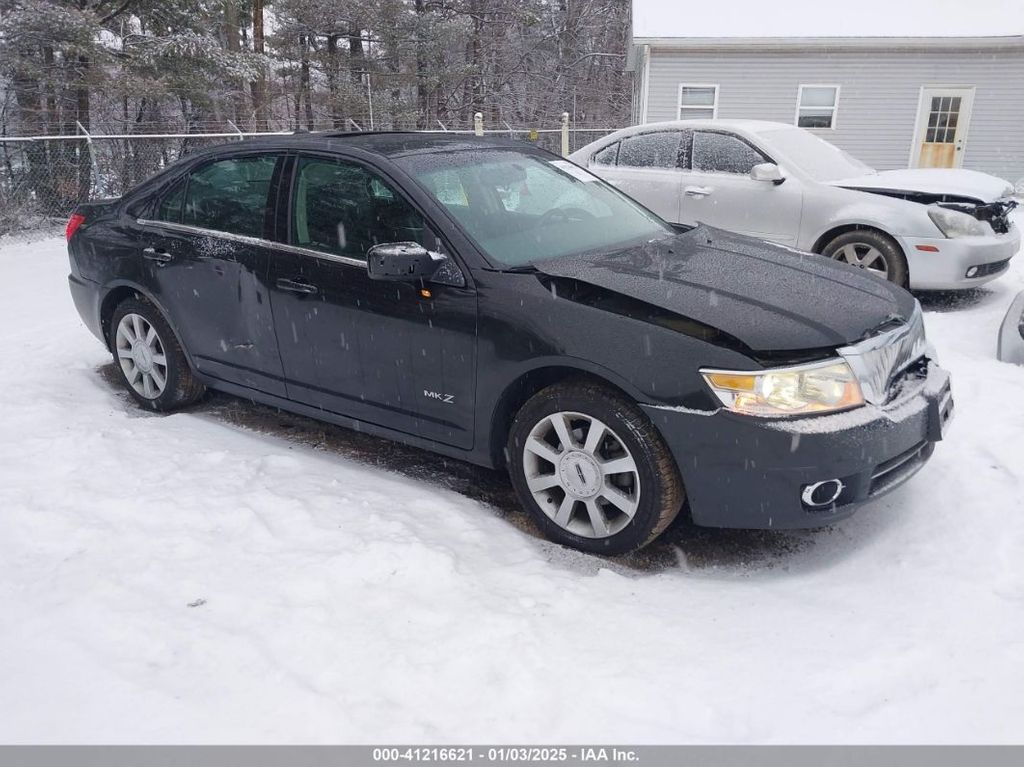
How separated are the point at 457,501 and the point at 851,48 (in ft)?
53.7

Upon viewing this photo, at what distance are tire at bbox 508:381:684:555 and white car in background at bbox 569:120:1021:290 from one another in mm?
4145

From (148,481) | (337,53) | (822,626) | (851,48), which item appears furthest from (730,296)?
(337,53)

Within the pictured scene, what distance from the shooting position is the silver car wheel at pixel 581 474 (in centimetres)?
301

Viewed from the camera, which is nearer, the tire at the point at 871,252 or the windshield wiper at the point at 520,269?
the windshield wiper at the point at 520,269

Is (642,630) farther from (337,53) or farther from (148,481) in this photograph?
(337,53)

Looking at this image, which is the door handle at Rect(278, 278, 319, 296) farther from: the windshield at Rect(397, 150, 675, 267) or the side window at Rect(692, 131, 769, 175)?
the side window at Rect(692, 131, 769, 175)

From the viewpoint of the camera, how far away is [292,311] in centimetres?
383

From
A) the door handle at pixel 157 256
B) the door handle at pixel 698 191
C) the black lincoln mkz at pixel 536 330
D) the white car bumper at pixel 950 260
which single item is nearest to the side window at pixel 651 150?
the door handle at pixel 698 191

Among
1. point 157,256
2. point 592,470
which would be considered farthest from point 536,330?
point 157,256

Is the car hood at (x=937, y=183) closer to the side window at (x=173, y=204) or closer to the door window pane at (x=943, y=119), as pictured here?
the side window at (x=173, y=204)

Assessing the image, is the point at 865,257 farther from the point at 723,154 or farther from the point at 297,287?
the point at 297,287

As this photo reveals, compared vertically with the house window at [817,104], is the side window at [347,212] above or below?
below

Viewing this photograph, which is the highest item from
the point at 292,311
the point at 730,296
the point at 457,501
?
the point at 730,296

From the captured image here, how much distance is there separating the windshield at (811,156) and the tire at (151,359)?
555 cm
